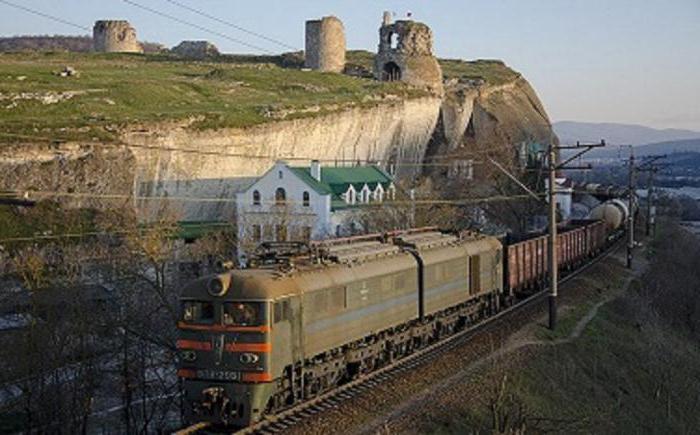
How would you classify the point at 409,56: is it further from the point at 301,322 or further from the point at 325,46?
the point at 301,322

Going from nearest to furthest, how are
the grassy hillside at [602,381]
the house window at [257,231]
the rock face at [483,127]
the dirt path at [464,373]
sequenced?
the dirt path at [464,373] → the grassy hillside at [602,381] → the house window at [257,231] → the rock face at [483,127]

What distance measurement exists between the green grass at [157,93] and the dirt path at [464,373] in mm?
33022

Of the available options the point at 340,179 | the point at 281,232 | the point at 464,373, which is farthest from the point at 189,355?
the point at 340,179

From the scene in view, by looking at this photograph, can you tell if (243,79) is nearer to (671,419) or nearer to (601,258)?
(601,258)

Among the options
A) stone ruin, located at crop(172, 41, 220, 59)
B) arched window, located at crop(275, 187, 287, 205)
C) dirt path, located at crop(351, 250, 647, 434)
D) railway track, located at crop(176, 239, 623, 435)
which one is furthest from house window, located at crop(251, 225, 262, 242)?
stone ruin, located at crop(172, 41, 220, 59)

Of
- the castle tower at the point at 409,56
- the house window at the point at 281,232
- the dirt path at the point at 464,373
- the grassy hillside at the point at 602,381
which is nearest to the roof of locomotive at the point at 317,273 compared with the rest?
the dirt path at the point at 464,373

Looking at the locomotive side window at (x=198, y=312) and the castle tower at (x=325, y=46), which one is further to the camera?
the castle tower at (x=325, y=46)

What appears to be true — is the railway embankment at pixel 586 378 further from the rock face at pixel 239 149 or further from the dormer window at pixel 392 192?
the rock face at pixel 239 149

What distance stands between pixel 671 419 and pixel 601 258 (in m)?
30.0

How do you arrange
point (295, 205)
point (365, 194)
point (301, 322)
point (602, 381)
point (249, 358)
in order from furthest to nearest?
point (365, 194)
point (295, 205)
point (602, 381)
point (301, 322)
point (249, 358)

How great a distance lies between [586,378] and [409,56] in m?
85.0

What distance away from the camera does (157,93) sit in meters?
75.8

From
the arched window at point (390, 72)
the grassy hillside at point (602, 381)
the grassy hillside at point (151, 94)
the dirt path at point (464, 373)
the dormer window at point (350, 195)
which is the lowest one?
the grassy hillside at point (602, 381)

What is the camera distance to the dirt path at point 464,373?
69.0 ft
